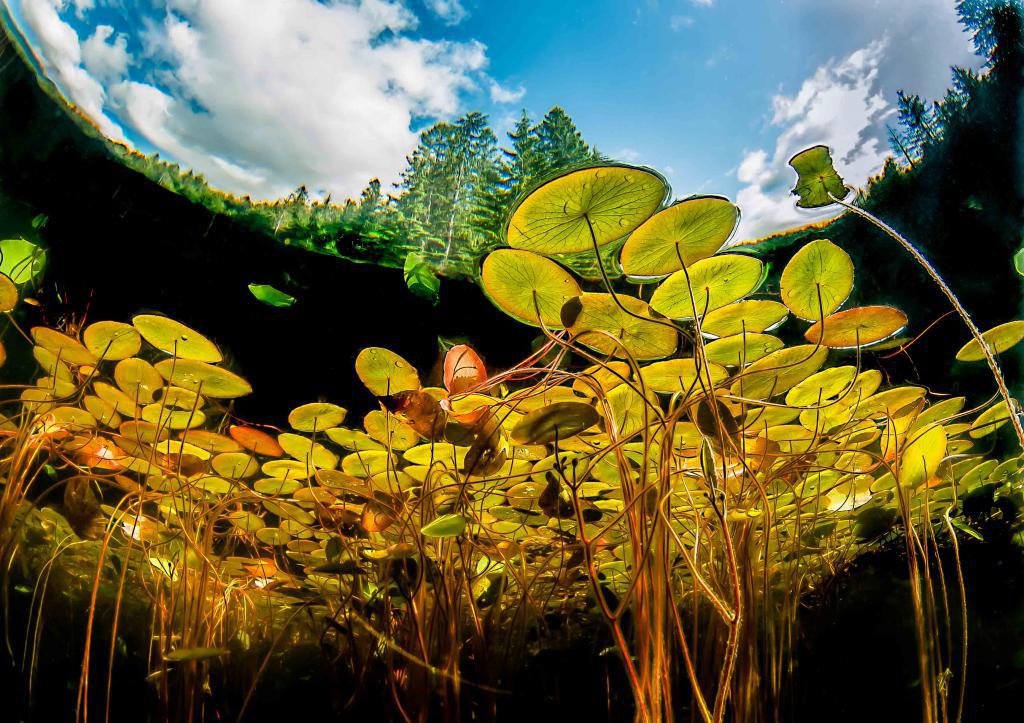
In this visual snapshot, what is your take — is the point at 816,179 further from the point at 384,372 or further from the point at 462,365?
the point at 384,372

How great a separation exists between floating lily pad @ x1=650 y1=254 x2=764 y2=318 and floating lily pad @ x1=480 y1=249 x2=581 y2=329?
14 cm

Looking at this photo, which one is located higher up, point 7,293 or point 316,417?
point 7,293

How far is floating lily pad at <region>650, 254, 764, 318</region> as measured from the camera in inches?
22.2

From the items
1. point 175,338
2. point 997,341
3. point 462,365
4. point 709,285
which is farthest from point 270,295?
point 997,341

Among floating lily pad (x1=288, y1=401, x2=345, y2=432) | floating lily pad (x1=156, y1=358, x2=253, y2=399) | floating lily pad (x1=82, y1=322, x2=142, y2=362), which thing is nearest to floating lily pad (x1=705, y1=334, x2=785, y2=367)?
floating lily pad (x1=288, y1=401, x2=345, y2=432)

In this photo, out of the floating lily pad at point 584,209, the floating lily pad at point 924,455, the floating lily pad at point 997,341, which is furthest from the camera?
the floating lily pad at point 997,341

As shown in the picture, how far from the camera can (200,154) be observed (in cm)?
58

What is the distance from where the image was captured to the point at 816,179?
0.56 metres

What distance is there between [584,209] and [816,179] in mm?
333

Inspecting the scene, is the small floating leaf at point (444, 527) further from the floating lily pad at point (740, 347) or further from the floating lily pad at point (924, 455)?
the floating lily pad at point (924, 455)

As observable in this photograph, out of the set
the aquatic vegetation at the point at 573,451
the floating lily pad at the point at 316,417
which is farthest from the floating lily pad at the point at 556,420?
the floating lily pad at the point at 316,417

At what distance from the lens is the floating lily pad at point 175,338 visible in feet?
2.38

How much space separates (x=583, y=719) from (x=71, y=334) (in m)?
1.50

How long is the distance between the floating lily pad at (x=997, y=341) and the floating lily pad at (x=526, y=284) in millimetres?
721
